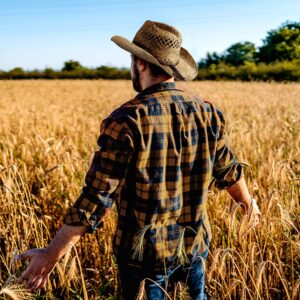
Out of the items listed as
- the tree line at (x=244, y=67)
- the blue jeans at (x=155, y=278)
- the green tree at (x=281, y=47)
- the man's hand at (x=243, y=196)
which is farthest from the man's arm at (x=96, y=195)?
the green tree at (x=281, y=47)

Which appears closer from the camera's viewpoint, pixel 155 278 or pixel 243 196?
pixel 155 278

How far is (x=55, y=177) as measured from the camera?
3.12 metres

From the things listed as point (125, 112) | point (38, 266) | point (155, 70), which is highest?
point (155, 70)

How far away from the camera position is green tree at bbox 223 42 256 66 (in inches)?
2666

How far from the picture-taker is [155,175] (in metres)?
1.35

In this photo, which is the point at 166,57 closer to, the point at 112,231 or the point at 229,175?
the point at 229,175

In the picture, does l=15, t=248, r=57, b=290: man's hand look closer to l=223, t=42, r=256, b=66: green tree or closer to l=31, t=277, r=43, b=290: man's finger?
l=31, t=277, r=43, b=290: man's finger

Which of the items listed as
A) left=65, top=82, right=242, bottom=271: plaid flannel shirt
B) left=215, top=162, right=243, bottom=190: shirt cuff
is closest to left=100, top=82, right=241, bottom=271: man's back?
left=65, top=82, right=242, bottom=271: plaid flannel shirt

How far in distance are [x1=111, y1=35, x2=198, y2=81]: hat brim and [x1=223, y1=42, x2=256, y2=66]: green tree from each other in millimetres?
68980

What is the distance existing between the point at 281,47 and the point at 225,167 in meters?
58.7

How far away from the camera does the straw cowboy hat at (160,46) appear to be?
52.4 inches

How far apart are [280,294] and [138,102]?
138 centimetres

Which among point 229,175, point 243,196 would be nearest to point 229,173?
point 229,175

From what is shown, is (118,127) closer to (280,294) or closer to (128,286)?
(128,286)
